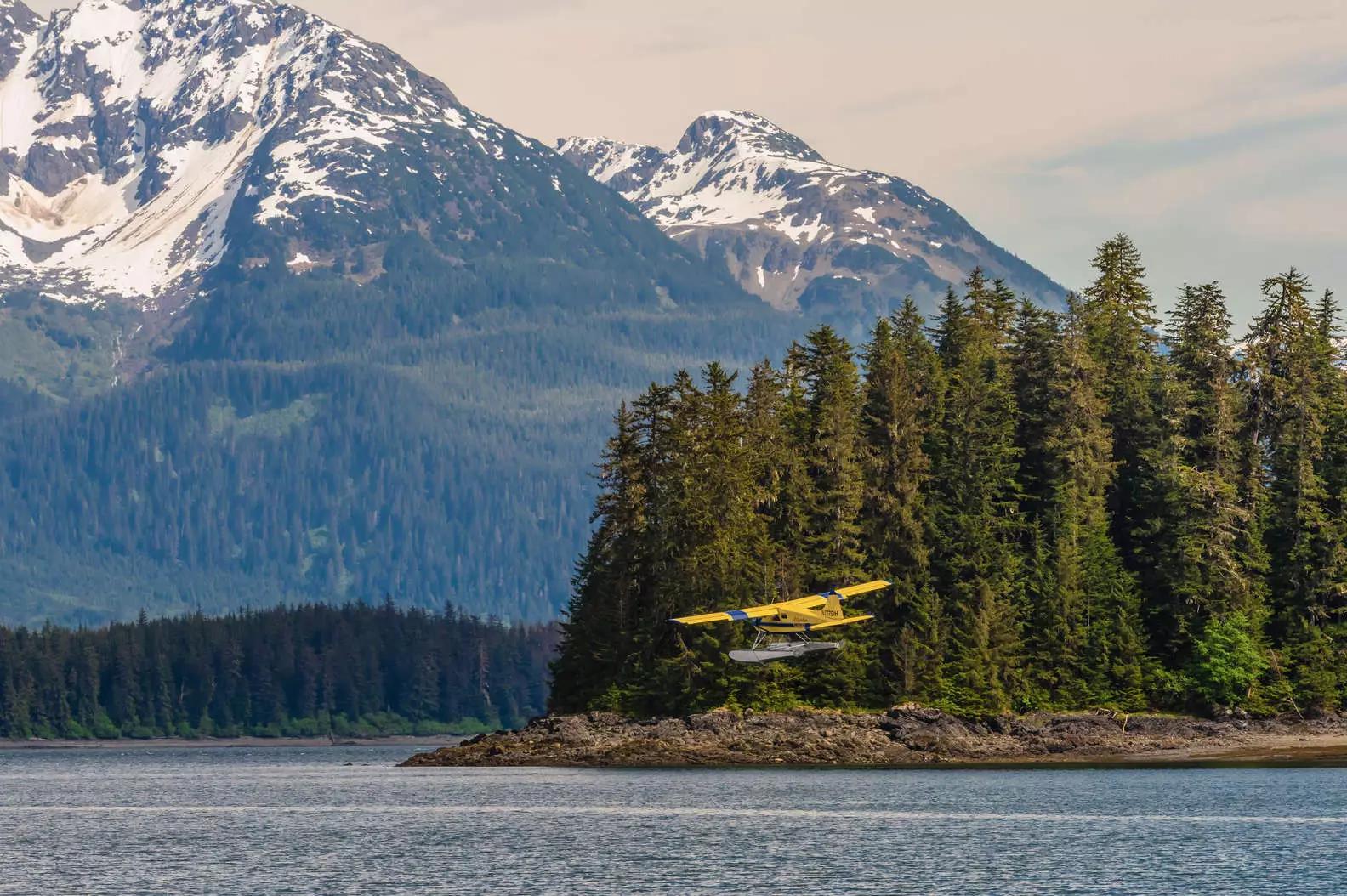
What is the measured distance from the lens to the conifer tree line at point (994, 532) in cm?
14562

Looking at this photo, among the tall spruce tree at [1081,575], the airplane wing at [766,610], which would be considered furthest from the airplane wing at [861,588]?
the tall spruce tree at [1081,575]

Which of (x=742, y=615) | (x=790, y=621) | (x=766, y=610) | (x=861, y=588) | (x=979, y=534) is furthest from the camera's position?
(x=979, y=534)

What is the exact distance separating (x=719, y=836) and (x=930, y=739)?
4768 cm

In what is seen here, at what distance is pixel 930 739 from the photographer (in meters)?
144

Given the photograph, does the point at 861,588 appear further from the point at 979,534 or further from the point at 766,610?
the point at 979,534

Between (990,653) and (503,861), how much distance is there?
6157 cm

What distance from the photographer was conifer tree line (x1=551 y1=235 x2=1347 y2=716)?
14562 centimetres

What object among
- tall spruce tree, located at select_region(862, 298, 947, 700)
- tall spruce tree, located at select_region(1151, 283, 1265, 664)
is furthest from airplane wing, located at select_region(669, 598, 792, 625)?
tall spruce tree, located at select_region(1151, 283, 1265, 664)

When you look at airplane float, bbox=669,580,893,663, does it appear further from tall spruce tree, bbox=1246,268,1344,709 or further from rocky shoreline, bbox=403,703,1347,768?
tall spruce tree, bbox=1246,268,1344,709

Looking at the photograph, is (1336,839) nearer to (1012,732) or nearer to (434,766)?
(1012,732)

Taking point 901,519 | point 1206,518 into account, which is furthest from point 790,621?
point 1206,518

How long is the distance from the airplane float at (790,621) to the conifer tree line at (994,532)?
17.2ft

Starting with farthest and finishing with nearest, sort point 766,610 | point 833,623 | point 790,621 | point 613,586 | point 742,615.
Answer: point 613,586, point 766,610, point 790,621, point 742,615, point 833,623

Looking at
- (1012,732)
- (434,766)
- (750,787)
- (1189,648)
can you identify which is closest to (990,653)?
(1012,732)
